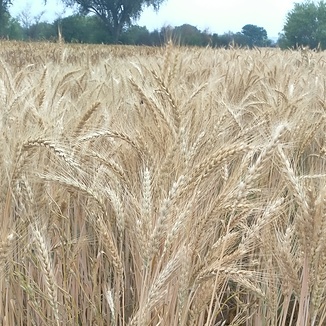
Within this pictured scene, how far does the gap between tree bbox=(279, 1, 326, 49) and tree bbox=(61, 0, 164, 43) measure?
655 inches

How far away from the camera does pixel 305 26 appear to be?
49.8 meters

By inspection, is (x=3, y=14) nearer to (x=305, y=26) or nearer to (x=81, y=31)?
(x=81, y=31)

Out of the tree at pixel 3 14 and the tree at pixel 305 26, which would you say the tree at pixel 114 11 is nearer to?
the tree at pixel 3 14

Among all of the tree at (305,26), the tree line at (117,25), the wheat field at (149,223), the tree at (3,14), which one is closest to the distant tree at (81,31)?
the tree line at (117,25)

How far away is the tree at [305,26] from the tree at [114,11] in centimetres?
1664

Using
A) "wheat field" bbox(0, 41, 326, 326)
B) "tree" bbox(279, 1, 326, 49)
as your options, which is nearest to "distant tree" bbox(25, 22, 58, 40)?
"tree" bbox(279, 1, 326, 49)

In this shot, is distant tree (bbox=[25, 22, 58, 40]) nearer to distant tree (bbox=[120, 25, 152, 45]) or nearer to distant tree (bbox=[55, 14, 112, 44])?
distant tree (bbox=[55, 14, 112, 44])

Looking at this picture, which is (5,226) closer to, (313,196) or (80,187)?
(80,187)

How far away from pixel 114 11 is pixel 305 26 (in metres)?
21.0

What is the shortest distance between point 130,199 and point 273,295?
1.41ft

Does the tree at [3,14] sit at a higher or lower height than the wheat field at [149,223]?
higher

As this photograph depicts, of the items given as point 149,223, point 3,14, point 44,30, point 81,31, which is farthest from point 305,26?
point 149,223

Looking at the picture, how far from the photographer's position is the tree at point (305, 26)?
49656mm

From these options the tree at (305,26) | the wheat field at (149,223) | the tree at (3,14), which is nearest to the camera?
the wheat field at (149,223)
